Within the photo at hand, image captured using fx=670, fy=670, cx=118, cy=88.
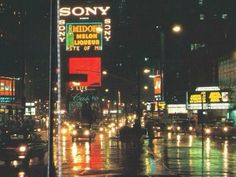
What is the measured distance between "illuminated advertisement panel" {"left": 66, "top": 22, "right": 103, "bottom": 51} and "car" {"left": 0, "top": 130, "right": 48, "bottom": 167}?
86.8 ft

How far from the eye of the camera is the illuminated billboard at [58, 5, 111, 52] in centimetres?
5934

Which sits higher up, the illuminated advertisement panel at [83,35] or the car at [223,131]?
the illuminated advertisement panel at [83,35]

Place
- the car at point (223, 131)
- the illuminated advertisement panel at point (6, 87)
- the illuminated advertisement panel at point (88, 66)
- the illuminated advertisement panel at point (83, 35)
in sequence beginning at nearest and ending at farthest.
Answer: the illuminated advertisement panel at point (83, 35), the illuminated advertisement panel at point (88, 66), the car at point (223, 131), the illuminated advertisement panel at point (6, 87)

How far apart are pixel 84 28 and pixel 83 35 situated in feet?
2.48

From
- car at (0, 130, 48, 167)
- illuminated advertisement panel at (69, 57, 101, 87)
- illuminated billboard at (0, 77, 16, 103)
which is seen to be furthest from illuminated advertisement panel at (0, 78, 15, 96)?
car at (0, 130, 48, 167)

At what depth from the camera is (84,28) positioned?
5938 cm

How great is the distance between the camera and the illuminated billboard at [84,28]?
59.3 metres

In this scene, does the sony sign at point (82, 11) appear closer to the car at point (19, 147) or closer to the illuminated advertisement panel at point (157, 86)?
the car at point (19, 147)

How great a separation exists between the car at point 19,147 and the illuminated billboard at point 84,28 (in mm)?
26488

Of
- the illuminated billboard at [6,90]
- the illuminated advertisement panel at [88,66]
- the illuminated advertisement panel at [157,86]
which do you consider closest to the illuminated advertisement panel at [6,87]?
the illuminated billboard at [6,90]

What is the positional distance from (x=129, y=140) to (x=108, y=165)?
31970 mm

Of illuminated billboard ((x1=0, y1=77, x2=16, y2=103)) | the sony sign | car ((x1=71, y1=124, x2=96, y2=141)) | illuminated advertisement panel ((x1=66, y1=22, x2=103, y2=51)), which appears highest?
the sony sign

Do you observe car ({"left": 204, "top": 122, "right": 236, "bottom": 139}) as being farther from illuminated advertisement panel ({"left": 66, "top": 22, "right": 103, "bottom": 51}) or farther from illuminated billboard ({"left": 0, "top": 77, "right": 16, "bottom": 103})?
illuminated billboard ({"left": 0, "top": 77, "right": 16, "bottom": 103})

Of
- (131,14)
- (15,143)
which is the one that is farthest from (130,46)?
(15,143)
